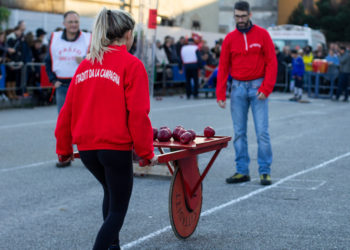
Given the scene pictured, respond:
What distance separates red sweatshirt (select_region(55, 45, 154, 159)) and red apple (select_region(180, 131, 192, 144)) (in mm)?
1111

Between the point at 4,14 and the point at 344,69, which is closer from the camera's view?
the point at 4,14

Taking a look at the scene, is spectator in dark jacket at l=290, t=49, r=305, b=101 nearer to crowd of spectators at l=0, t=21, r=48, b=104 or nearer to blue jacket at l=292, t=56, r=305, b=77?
blue jacket at l=292, t=56, r=305, b=77

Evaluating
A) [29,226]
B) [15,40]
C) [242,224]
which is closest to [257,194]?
[242,224]

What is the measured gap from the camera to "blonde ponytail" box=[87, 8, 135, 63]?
409cm

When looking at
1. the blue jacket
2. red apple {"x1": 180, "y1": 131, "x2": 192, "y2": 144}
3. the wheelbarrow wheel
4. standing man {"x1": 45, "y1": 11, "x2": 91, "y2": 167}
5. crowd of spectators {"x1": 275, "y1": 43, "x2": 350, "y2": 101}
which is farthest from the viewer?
the blue jacket

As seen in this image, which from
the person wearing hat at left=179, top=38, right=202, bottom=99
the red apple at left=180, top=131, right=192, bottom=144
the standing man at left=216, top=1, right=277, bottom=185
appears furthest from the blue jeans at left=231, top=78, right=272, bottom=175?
the person wearing hat at left=179, top=38, right=202, bottom=99

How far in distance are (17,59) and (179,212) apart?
12.7 m

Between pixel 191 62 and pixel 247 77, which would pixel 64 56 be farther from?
pixel 191 62

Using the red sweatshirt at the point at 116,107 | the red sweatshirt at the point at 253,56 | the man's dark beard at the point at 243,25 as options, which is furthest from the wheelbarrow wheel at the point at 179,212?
the man's dark beard at the point at 243,25

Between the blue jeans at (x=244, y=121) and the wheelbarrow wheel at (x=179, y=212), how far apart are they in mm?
2439

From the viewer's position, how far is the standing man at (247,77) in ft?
24.8

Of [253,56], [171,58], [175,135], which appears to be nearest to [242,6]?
[253,56]

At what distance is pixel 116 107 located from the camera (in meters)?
4.06

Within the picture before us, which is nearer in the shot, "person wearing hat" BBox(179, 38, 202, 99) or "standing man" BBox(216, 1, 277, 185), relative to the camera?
"standing man" BBox(216, 1, 277, 185)
